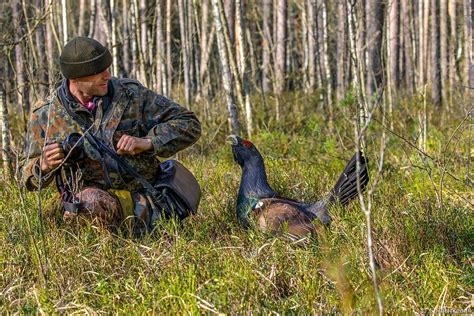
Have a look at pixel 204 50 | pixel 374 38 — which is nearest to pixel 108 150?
pixel 374 38

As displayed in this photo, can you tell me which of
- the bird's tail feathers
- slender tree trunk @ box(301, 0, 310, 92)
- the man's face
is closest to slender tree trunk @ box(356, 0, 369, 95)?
the bird's tail feathers

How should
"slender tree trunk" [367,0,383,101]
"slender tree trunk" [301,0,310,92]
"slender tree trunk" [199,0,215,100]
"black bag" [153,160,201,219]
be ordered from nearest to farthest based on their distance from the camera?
"black bag" [153,160,201,219], "slender tree trunk" [367,0,383,101], "slender tree trunk" [199,0,215,100], "slender tree trunk" [301,0,310,92]

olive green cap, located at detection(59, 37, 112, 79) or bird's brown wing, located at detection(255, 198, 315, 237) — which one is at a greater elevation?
olive green cap, located at detection(59, 37, 112, 79)

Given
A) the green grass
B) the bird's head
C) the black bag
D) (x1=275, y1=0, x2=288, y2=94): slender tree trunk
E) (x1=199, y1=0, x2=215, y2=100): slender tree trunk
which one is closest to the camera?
the green grass

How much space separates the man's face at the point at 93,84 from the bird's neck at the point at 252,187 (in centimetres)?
117

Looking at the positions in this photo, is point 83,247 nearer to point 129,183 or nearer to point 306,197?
point 129,183

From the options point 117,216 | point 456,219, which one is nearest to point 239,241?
point 117,216

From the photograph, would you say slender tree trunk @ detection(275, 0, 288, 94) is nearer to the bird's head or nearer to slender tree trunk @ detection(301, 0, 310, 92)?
slender tree trunk @ detection(301, 0, 310, 92)

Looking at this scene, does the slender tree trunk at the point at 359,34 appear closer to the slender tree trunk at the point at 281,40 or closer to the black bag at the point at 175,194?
the black bag at the point at 175,194

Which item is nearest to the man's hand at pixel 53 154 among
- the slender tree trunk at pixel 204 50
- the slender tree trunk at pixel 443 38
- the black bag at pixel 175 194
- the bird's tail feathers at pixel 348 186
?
the black bag at pixel 175 194

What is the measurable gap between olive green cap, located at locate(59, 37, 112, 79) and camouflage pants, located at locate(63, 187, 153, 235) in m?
0.79

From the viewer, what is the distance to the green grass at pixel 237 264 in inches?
132

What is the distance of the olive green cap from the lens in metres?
4.75

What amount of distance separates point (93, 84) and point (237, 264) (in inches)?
70.1
